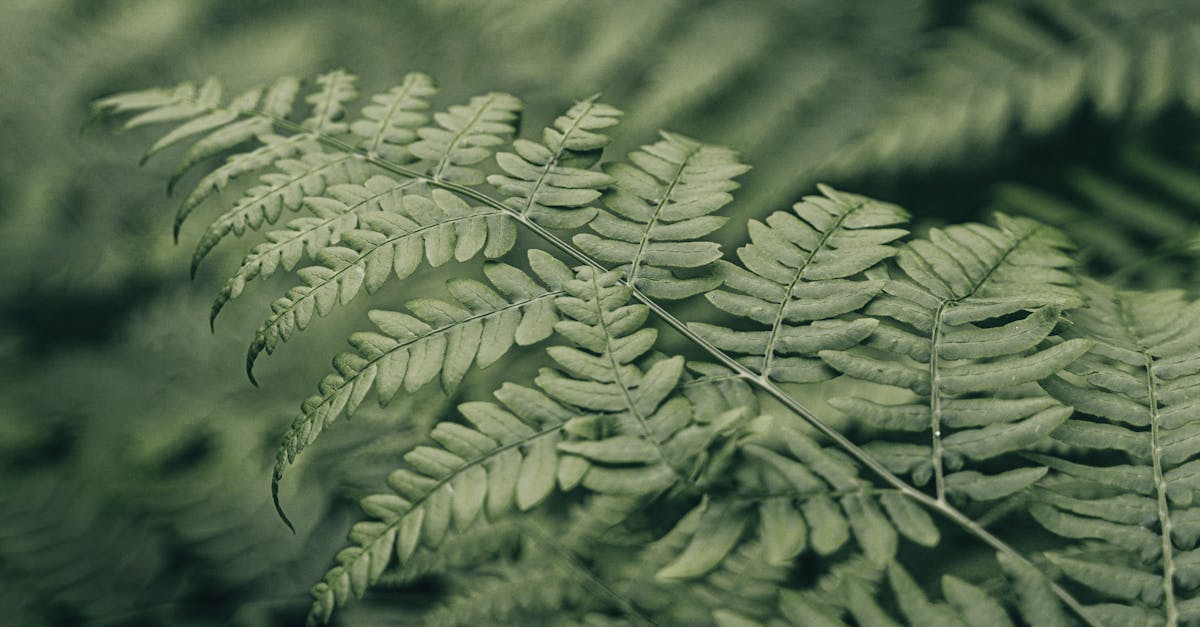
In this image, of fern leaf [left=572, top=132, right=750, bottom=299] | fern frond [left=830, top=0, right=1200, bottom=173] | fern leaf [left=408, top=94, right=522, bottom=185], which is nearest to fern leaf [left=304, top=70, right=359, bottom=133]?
fern leaf [left=408, top=94, right=522, bottom=185]

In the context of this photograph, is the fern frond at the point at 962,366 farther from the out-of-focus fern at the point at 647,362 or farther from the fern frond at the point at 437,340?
the fern frond at the point at 437,340

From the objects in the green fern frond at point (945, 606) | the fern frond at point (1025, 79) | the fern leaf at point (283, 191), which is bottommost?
the green fern frond at point (945, 606)

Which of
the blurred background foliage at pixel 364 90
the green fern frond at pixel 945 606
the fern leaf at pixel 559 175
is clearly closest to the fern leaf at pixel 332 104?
the fern leaf at pixel 559 175

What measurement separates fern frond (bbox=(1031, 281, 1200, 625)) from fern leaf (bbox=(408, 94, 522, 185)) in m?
0.66

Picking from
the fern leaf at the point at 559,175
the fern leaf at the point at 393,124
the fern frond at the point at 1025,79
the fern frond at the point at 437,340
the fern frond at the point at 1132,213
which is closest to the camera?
the fern frond at the point at 437,340

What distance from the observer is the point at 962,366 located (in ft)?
2.44

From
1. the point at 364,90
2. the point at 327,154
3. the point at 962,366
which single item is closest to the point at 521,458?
the point at 962,366

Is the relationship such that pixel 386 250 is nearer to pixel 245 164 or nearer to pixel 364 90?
pixel 245 164

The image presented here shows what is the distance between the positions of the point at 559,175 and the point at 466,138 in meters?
0.15

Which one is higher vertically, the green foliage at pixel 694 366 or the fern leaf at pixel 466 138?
the fern leaf at pixel 466 138

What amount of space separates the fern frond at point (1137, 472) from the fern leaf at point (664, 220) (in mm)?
369

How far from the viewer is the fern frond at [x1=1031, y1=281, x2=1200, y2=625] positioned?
655mm

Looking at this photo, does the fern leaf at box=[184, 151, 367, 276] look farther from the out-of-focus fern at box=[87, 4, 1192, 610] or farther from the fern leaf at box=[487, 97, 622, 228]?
the fern leaf at box=[487, 97, 622, 228]

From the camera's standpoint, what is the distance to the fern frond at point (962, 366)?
2.26 feet
